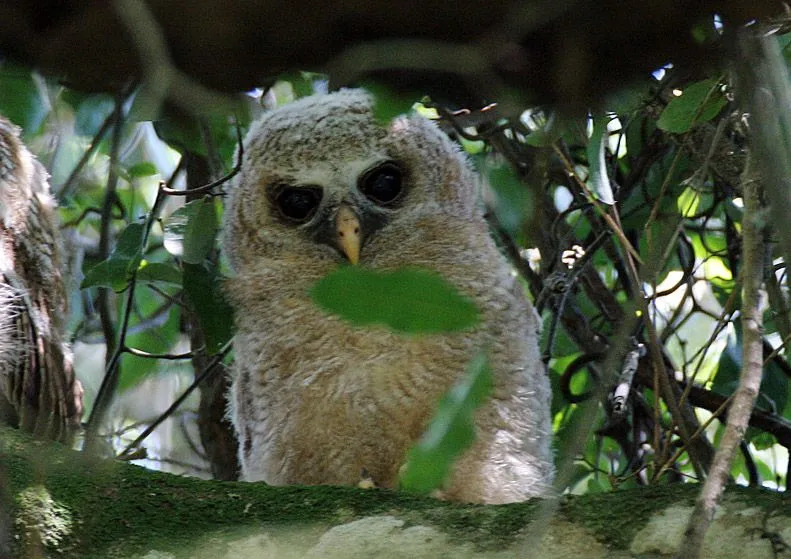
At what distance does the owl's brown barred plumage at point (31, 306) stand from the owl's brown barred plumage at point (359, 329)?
49 centimetres

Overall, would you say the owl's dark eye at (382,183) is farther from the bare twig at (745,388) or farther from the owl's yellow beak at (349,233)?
the bare twig at (745,388)

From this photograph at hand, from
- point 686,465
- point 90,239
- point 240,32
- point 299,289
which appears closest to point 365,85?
point 240,32

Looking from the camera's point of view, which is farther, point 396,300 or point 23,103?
point 23,103

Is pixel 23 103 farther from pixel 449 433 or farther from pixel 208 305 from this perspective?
pixel 449 433

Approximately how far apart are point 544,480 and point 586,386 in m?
0.77

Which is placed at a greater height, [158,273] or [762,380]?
[158,273]

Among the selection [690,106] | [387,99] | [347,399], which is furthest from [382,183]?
[387,99]

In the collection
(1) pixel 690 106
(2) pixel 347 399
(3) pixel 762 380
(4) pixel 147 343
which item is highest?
(1) pixel 690 106

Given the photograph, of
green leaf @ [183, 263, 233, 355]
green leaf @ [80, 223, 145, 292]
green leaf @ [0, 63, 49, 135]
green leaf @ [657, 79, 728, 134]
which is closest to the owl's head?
green leaf @ [183, 263, 233, 355]

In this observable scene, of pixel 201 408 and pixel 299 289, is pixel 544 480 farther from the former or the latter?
pixel 201 408

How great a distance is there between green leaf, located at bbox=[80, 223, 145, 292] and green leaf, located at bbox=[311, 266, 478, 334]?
4.75ft

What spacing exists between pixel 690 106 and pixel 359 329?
770mm

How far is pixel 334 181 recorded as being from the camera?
2666mm

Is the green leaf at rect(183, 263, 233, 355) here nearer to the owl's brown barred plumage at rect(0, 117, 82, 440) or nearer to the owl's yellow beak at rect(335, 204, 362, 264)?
the owl's yellow beak at rect(335, 204, 362, 264)
